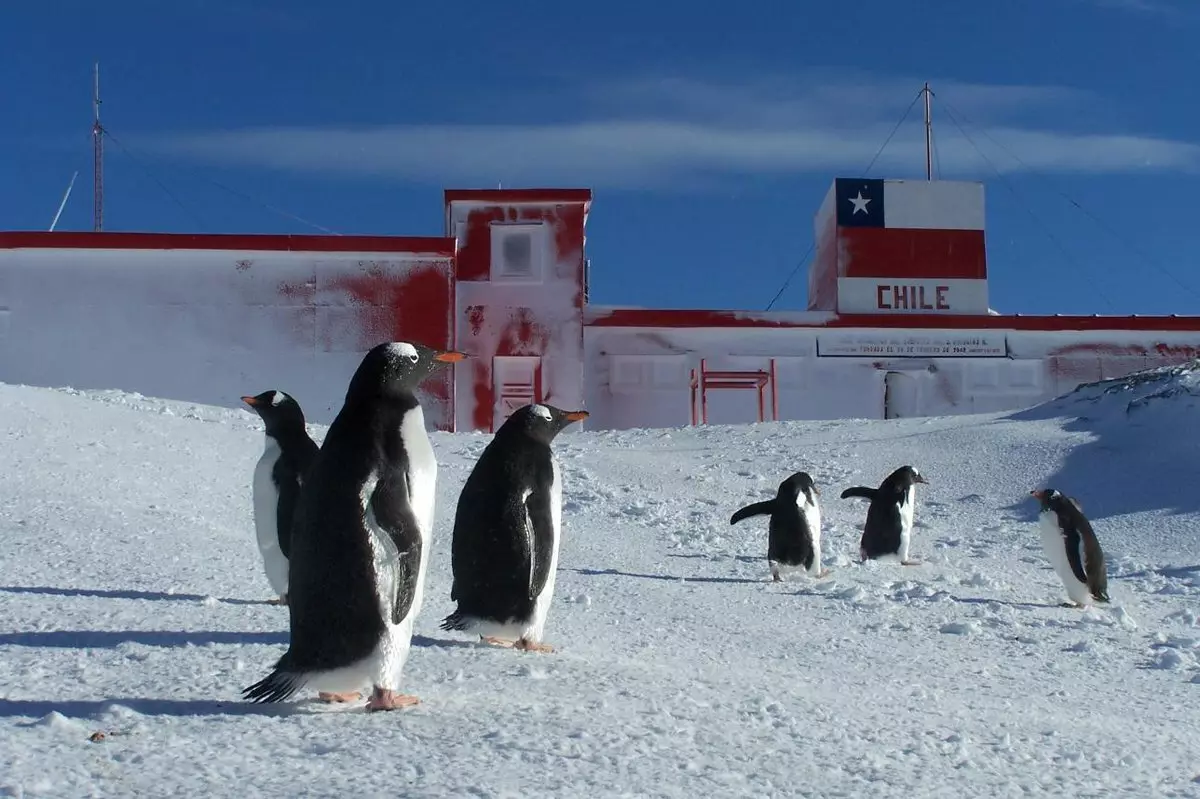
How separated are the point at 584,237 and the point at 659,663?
1813cm

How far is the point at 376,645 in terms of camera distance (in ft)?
11.3

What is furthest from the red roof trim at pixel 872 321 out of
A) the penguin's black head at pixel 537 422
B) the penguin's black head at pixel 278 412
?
the penguin's black head at pixel 537 422

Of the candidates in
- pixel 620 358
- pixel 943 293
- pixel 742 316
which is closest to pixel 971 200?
pixel 943 293

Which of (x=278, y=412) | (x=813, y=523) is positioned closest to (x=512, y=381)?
(x=813, y=523)

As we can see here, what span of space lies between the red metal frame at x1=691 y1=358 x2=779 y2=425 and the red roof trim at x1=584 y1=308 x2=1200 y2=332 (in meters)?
0.78

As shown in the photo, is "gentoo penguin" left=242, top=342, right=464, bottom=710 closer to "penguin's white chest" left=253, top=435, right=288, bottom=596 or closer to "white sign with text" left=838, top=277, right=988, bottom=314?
"penguin's white chest" left=253, top=435, right=288, bottom=596

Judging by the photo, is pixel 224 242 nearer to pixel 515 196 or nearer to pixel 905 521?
pixel 515 196

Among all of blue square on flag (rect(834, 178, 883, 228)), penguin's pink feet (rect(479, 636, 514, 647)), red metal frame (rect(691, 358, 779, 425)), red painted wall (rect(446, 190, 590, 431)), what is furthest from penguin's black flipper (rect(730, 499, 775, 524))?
blue square on flag (rect(834, 178, 883, 228))

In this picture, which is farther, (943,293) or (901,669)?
(943,293)

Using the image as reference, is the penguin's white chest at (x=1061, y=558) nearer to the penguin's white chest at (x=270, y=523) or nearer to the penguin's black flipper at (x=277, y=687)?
the penguin's white chest at (x=270, y=523)

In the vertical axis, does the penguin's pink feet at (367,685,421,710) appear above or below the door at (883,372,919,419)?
below

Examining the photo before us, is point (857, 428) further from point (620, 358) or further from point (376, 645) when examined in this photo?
point (376, 645)

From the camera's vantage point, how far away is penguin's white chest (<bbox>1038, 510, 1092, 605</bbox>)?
24.7 feet

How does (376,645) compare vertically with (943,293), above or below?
below
